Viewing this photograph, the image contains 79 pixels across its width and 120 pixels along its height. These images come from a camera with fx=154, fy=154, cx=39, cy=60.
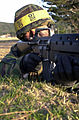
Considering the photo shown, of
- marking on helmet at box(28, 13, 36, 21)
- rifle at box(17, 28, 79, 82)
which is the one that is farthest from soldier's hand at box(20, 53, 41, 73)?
marking on helmet at box(28, 13, 36, 21)

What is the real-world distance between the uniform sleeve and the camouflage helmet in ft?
2.29

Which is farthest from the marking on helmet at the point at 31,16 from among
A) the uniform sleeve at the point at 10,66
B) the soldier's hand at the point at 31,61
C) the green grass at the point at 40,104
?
the green grass at the point at 40,104

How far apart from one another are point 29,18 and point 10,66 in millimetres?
1225

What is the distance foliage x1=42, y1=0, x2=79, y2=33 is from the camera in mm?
21627

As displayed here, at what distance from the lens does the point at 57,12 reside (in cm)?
2420

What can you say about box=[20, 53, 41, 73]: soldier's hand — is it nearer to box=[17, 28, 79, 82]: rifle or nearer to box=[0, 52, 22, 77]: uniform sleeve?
box=[17, 28, 79, 82]: rifle

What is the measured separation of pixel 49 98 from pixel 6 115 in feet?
1.95

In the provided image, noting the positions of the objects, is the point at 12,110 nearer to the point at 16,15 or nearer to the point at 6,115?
the point at 6,115

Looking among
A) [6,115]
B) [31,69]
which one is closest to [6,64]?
[31,69]

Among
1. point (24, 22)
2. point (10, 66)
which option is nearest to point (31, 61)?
point (10, 66)

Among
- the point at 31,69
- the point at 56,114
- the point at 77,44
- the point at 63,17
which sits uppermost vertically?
the point at 63,17

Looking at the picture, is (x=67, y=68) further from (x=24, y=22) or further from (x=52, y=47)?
(x=24, y=22)

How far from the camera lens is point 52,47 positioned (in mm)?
2289

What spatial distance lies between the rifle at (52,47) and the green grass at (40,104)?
387 mm
